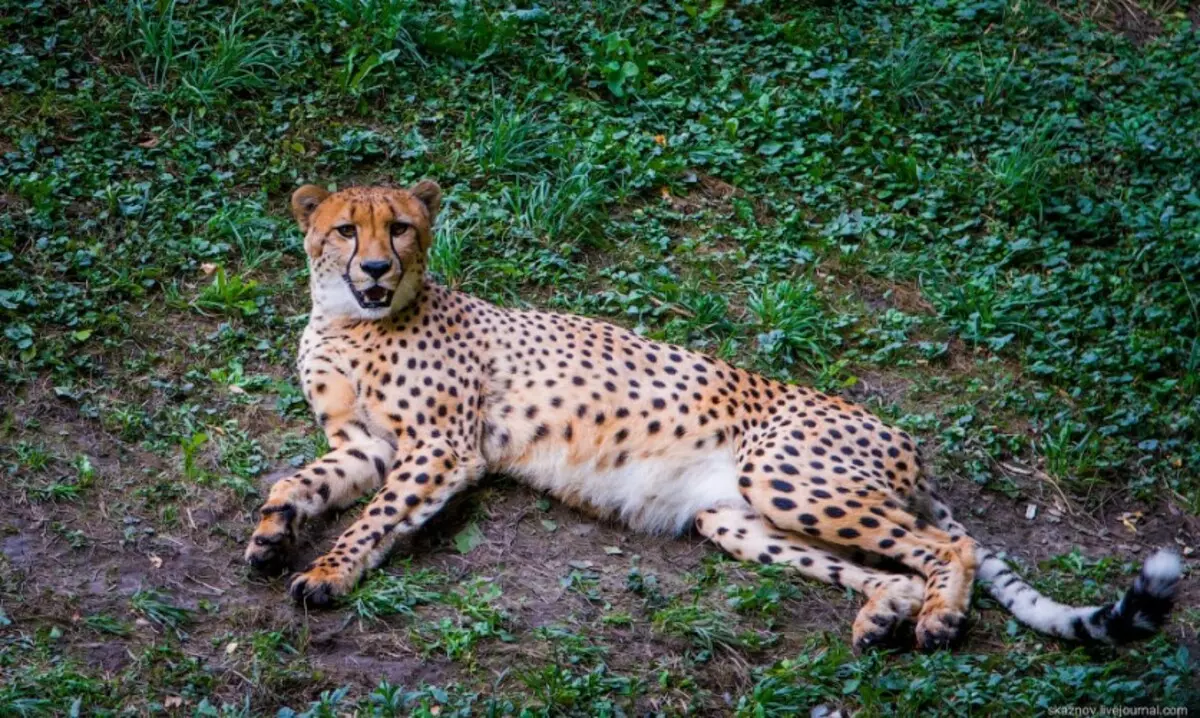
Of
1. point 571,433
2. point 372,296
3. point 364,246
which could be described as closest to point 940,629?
point 571,433

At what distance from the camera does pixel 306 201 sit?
19.4 ft

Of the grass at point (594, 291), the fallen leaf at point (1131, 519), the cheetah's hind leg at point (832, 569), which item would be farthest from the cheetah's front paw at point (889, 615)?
the fallen leaf at point (1131, 519)

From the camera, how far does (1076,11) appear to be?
9.37m

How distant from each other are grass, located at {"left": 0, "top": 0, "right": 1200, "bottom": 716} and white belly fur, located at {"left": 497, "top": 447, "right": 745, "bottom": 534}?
0.14 metres

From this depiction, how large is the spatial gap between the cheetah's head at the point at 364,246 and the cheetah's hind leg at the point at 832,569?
1600 mm

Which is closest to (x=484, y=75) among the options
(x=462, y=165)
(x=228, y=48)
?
(x=462, y=165)

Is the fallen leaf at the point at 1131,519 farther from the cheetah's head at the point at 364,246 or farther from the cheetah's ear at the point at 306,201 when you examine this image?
the cheetah's ear at the point at 306,201

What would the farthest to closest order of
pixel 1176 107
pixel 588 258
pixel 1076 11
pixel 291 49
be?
1. pixel 1076 11
2. pixel 1176 107
3. pixel 291 49
4. pixel 588 258

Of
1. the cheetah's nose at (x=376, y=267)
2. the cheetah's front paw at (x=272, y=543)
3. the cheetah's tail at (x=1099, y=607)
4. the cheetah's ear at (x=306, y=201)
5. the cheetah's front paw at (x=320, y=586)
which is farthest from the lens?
the cheetah's ear at (x=306, y=201)

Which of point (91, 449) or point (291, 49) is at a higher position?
point (291, 49)

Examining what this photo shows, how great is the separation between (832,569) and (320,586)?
193cm

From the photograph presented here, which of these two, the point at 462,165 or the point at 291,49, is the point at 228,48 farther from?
the point at 462,165

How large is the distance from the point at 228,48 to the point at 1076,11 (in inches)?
220

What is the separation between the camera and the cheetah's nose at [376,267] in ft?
18.6
